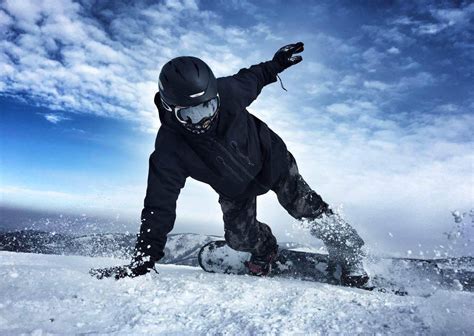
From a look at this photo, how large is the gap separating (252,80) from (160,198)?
71.5 inches

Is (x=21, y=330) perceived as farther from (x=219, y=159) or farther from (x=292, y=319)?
(x=219, y=159)

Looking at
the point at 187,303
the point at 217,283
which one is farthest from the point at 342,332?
the point at 217,283

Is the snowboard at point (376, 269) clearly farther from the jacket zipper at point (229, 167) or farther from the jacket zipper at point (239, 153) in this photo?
the jacket zipper at point (239, 153)

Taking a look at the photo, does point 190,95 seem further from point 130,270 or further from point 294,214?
point 294,214

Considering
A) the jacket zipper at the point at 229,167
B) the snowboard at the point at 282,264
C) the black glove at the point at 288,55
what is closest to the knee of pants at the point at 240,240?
the snowboard at the point at 282,264

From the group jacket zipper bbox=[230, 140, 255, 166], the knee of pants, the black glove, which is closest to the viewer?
jacket zipper bbox=[230, 140, 255, 166]

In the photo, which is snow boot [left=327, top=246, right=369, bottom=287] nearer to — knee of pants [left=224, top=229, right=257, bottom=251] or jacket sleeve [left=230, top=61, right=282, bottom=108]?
knee of pants [left=224, top=229, right=257, bottom=251]

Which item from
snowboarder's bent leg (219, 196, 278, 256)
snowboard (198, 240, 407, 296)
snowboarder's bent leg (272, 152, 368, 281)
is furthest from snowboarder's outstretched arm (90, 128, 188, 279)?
snowboarder's bent leg (272, 152, 368, 281)

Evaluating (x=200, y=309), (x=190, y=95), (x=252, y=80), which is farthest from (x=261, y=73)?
(x=200, y=309)

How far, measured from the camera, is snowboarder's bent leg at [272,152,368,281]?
455 centimetres

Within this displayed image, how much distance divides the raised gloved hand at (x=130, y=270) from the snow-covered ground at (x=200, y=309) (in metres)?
0.14

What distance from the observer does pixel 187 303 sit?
8.85ft

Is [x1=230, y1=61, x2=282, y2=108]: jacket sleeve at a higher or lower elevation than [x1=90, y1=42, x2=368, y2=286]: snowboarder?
higher

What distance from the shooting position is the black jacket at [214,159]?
3744 millimetres
